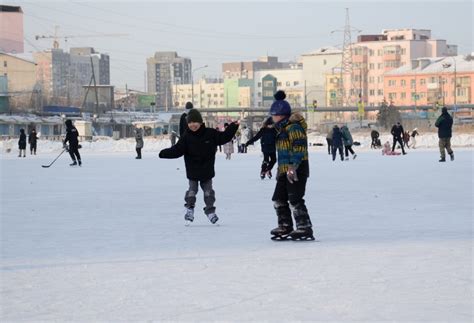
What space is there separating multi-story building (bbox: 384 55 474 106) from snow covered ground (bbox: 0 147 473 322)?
11345cm

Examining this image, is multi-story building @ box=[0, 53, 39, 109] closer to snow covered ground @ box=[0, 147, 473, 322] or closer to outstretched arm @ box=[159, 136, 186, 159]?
snow covered ground @ box=[0, 147, 473, 322]

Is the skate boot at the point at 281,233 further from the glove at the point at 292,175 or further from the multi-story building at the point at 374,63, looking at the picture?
the multi-story building at the point at 374,63

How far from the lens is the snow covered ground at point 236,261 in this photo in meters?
5.54

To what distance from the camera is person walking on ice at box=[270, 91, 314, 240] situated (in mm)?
8984

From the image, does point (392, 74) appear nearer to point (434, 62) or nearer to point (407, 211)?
point (434, 62)

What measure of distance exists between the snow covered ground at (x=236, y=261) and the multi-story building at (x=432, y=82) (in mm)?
113446

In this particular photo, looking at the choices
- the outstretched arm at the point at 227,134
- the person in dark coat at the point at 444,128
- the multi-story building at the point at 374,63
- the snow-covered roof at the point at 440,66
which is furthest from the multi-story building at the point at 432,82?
the outstretched arm at the point at 227,134

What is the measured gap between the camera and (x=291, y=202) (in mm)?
9102

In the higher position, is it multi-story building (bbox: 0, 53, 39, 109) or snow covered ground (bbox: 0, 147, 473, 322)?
multi-story building (bbox: 0, 53, 39, 109)

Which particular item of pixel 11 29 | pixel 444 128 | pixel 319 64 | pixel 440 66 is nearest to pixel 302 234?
pixel 444 128

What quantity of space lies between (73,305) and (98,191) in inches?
448

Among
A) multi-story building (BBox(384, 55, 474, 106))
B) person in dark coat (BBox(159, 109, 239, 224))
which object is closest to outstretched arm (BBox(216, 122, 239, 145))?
person in dark coat (BBox(159, 109, 239, 224))

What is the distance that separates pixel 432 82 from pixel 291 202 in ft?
408

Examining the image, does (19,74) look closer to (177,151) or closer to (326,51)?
(326,51)
